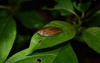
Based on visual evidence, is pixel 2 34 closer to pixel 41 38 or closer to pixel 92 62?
pixel 41 38

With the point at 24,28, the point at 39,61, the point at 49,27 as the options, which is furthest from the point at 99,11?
the point at 24,28

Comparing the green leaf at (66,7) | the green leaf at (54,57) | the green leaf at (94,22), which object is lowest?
the green leaf at (94,22)

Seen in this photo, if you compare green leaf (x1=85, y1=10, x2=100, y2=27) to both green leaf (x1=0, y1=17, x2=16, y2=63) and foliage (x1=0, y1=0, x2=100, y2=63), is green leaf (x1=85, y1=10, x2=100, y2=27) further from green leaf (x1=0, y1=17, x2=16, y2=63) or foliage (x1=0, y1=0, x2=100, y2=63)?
green leaf (x1=0, y1=17, x2=16, y2=63)

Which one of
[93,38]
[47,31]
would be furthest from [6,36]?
[93,38]

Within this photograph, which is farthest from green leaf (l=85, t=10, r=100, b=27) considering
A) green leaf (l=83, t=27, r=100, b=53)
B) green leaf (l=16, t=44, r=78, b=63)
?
green leaf (l=16, t=44, r=78, b=63)

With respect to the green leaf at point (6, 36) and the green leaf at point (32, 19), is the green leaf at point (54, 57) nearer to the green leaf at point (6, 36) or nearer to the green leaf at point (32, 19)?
the green leaf at point (6, 36)

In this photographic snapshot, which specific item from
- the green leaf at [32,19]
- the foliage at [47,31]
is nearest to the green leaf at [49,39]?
the foliage at [47,31]

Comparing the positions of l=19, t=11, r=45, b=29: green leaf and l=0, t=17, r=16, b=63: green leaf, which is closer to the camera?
l=0, t=17, r=16, b=63: green leaf
